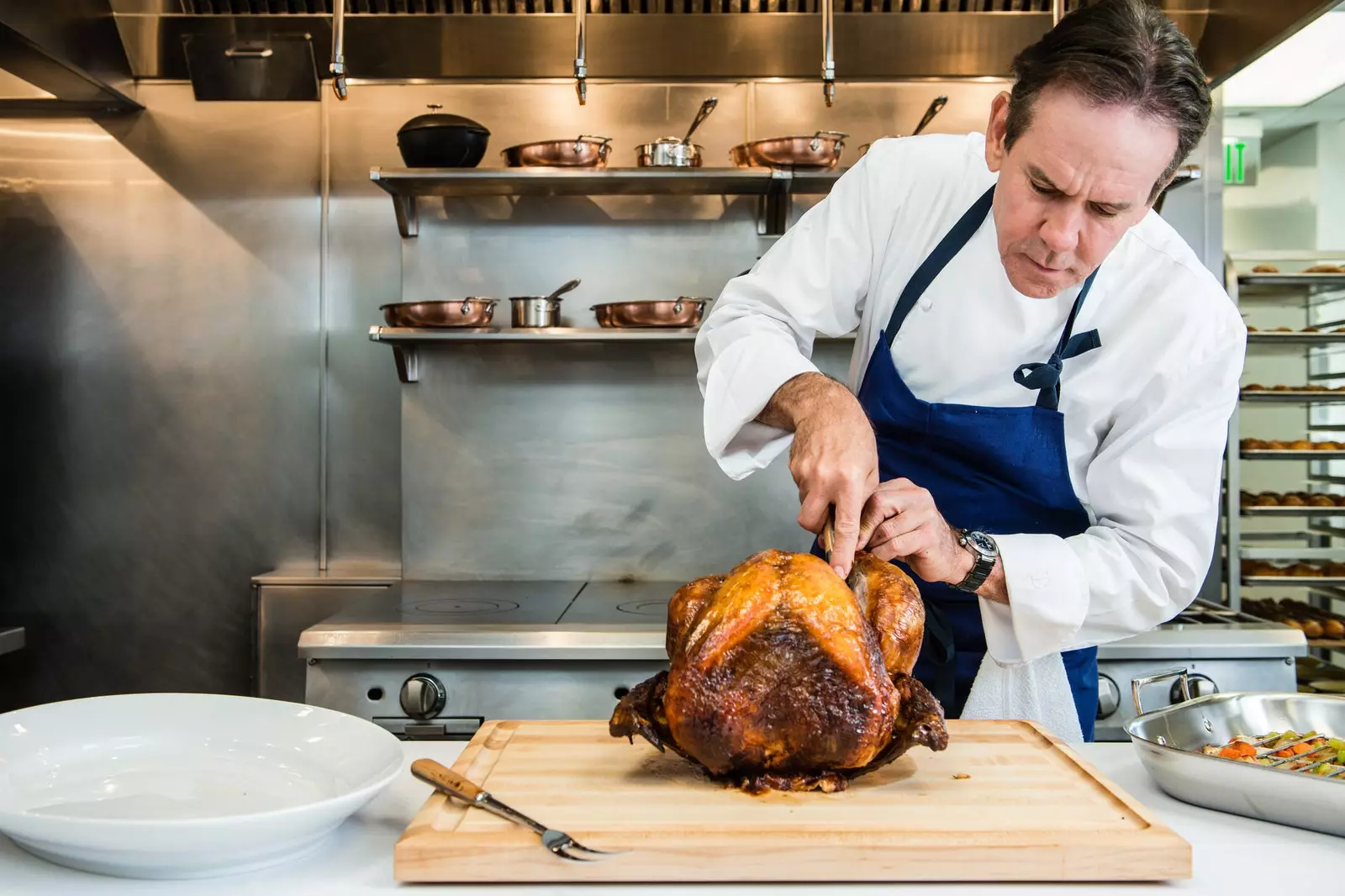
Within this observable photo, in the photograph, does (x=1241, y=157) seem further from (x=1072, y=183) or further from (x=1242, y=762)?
(x=1242, y=762)

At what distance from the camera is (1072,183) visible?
1.36m

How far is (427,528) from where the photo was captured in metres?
3.62

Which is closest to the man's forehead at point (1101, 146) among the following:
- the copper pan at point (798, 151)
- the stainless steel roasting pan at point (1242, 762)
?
the stainless steel roasting pan at point (1242, 762)

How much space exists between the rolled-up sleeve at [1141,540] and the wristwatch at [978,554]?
1.0 inches

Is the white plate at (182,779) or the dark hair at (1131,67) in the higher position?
the dark hair at (1131,67)

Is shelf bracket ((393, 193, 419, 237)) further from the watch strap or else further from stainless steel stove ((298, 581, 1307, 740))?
the watch strap

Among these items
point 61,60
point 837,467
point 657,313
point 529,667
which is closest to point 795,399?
point 837,467

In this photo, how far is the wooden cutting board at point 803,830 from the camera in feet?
3.29

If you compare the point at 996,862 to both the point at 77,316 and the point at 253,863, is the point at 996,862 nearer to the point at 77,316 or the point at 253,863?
the point at 253,863

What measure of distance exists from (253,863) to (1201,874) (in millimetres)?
Answer: 878

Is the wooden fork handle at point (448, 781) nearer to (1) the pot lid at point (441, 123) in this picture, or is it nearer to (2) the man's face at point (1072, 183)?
(2) the man's face at point (1072, 183)

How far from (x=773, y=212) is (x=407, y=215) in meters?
1.15

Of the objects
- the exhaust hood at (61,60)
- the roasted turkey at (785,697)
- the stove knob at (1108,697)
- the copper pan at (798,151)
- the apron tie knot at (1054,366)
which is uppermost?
the exhaust hood at (61,60)

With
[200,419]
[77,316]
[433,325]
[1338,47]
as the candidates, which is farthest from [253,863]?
[1338,47]
